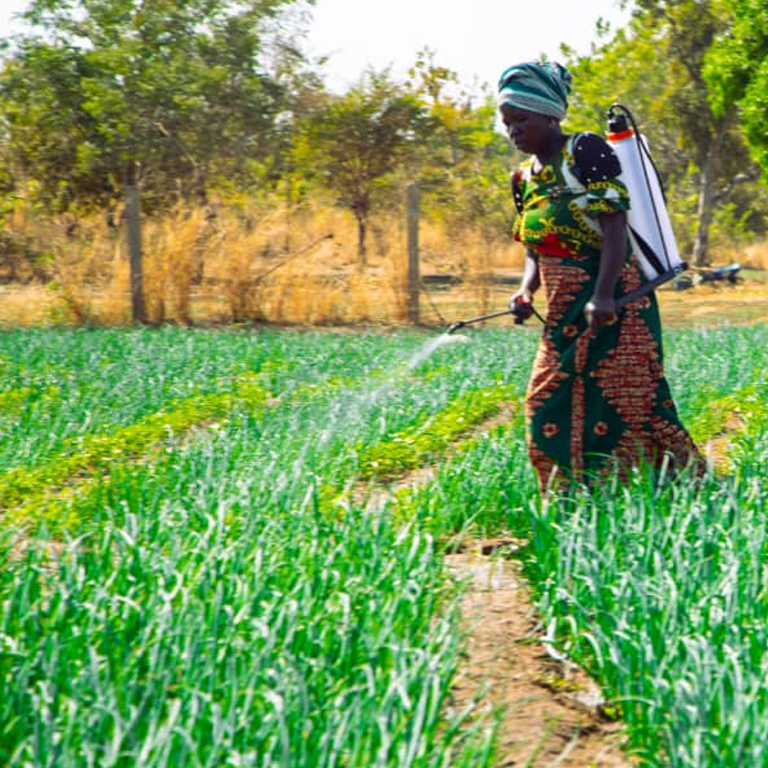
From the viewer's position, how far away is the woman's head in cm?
405

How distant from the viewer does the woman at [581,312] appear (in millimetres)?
4055

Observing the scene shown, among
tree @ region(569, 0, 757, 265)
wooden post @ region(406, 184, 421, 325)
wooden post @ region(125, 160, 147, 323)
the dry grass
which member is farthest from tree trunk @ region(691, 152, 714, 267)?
wooden post @ region(125, 160, 147, 323)

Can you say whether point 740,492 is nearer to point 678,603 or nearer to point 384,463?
point 678,603

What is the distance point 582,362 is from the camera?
423 centimetres

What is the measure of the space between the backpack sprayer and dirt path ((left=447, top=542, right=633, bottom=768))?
126 cm

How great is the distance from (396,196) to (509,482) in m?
14.2

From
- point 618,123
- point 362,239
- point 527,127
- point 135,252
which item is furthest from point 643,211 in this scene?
point 362,239

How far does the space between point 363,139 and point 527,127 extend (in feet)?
44.8

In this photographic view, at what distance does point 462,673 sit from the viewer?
279cm

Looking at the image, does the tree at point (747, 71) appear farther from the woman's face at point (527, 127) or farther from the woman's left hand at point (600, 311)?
the woman's left hand at point (600, 311)

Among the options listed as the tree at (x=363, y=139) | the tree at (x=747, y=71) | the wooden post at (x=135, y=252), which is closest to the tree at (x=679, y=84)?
the tree at (x=747, y=71)

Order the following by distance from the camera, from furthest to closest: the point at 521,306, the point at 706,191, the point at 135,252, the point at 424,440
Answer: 1. the point at 706,191
2. the point at 135,252
3. the point at 424,440
4. the point at 521,306

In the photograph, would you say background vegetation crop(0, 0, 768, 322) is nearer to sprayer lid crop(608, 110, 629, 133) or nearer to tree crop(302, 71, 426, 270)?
tree crop(302, 71, 426, 270)

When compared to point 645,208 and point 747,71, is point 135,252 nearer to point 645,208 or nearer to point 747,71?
point 747,71
